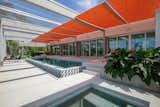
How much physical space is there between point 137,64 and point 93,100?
2.64 meters

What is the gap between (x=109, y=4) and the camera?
4.91 metres

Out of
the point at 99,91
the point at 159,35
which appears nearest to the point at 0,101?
the point at 99,91

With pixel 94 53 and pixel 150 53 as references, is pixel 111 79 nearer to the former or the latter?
pixel 150 53

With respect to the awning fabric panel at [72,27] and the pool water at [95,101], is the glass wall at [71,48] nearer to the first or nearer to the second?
the awning fabric panel at [72,27]

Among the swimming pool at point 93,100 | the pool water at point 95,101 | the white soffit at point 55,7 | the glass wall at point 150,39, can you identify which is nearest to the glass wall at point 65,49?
the white soffit at point 55,7

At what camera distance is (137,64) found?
4.49 m

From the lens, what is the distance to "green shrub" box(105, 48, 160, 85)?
4.09 m

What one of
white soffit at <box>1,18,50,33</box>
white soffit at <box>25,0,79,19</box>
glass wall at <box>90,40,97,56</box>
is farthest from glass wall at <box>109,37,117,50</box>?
white soffit at <box>1,18,50,33</box>

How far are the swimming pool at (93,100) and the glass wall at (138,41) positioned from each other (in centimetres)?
630

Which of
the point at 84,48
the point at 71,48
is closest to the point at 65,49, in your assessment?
the point at 71,48

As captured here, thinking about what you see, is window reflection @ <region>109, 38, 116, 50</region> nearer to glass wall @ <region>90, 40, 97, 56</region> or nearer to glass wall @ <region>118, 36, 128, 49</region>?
glass wall @ <region>118, 36, 128, 49</region>

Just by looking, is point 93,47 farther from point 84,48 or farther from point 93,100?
point 93,100

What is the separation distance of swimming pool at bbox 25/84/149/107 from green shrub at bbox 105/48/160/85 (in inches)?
46.8

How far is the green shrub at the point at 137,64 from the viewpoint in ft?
13.4
